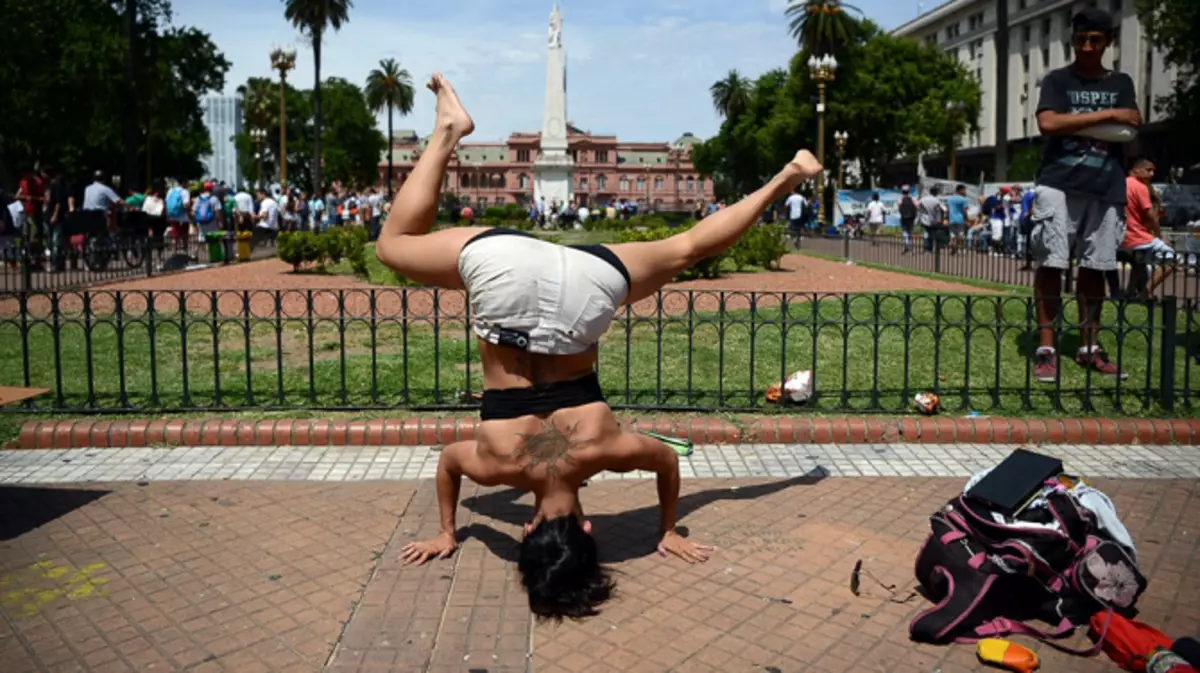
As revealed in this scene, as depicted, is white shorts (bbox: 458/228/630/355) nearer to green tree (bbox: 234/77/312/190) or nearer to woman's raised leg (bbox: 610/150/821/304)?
woman's raised leg (bbox: 610/150/821/304)

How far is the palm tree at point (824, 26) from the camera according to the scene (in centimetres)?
5834

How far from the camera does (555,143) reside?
162 ft

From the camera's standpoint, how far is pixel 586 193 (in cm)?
13150

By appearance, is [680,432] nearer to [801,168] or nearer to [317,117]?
[801,168]

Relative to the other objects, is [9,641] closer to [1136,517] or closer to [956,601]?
[956,601]

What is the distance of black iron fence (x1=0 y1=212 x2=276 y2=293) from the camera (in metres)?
16.6

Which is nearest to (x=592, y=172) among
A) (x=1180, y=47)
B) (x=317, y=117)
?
(x=317, y=117)

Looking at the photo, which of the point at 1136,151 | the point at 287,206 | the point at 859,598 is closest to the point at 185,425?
the point at 859,598

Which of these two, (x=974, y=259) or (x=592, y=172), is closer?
(x=974, y=259)

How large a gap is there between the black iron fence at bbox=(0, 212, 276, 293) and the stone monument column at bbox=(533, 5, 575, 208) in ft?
86.7

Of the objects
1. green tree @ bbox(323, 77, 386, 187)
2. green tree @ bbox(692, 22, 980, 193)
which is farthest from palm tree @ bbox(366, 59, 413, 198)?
green tree @ bbox(692, 22, 980, 193)

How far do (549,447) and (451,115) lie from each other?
64.8 inches

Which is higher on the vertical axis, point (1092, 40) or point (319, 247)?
point (1092, 40)

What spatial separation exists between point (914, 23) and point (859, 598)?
89408mm
